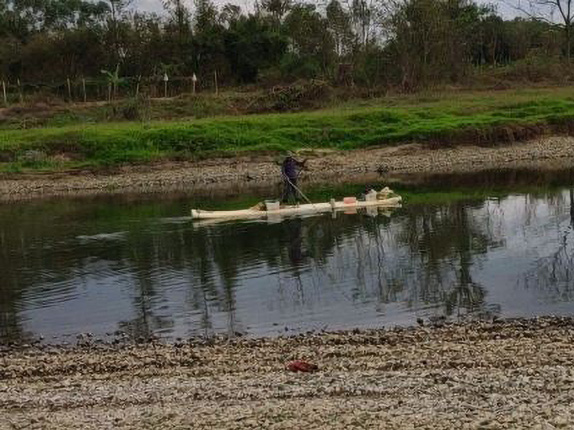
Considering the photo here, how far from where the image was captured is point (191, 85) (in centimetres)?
6556

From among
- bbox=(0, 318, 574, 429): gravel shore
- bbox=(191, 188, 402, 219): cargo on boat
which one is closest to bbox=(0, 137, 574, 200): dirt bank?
bbox=(191, 188, 402, 219): cargo on boat

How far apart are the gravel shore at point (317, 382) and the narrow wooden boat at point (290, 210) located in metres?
14.6

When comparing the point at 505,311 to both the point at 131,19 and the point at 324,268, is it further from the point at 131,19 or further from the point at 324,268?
the point at 131,19

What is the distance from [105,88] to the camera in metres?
64.8

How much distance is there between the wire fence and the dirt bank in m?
17.6

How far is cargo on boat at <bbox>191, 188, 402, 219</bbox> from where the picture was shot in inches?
1157

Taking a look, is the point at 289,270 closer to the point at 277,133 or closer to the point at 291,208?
the point at 291,208

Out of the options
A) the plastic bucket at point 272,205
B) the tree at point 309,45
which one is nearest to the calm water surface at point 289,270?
the plastic bucket at point 272,205

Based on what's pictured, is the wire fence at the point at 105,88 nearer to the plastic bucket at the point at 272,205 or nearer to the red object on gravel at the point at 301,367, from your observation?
the plastic bucket at the point at 272,205

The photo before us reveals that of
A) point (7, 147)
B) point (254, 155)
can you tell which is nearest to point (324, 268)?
point (254, 155)

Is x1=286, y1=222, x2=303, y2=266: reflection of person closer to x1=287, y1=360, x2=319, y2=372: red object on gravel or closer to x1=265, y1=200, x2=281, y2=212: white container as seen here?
x1=265, y1=200, x2=281, y2=212: white container

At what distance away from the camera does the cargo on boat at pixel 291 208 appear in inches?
1157

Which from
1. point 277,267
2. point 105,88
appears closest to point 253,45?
point 105,88

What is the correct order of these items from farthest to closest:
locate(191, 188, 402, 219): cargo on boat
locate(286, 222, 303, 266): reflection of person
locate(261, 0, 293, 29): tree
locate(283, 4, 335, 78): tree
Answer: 1. locate(261, 0, 293, 29): tree
2. locate(283, 4, 335, 78): tree
3. locate(191, 188, 402, 219): cargo on boat
4. locate(286, 222, 303, 266): reflection of person
